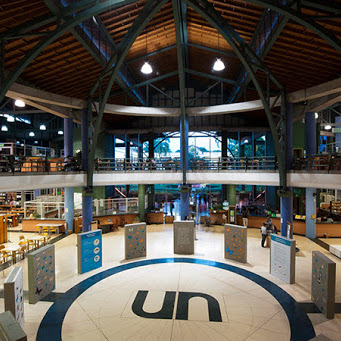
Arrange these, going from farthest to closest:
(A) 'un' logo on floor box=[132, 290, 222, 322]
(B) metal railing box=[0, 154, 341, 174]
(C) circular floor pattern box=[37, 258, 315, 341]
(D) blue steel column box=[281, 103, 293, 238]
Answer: (D) blue steel column box=[281, 103, 293, 238] → (B) metal railing box=[0, 154, 341, 174] → (A) 'un' logo on floor box=[132, 290, 222, 322] → (C) circular floor pattern box=[37, 258, 315, 341]

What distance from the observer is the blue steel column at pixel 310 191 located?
14742 mm

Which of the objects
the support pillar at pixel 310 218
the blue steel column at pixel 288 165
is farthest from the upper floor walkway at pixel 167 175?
the support pillar at pixel 310 218

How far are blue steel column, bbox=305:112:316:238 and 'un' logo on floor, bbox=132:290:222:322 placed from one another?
433 inches

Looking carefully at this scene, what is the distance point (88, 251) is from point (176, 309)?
16.8 ft

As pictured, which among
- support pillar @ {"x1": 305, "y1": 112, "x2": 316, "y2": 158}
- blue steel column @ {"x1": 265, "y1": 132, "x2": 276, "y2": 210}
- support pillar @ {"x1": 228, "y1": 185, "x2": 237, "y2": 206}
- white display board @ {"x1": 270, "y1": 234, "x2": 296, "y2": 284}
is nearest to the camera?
white display board @ {"x1": 270, "y1": 234, "x2": 296, "y2": 284}

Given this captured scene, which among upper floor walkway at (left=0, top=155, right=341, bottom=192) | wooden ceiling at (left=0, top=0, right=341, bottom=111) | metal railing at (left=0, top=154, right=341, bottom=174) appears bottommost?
upper floor walkway at (left=0, top=155, right=341, bottom=192)

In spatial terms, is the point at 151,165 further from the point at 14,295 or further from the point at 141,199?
the point at 14,295

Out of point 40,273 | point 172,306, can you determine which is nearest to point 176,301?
point 172,306

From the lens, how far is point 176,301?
27.0 feet

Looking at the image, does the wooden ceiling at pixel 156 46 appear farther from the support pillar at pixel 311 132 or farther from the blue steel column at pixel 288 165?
the support pillar at pixel 311 132

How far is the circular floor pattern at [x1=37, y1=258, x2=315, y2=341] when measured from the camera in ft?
21.9

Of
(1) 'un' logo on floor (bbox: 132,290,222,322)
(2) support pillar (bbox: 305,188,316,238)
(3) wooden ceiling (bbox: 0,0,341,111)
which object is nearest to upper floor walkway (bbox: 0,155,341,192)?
(2) support pillar (bbox: 305,188,316,238)

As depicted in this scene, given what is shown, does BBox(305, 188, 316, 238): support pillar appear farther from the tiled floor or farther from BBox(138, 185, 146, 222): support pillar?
BBox(138, 185, 146, 222): support pillar

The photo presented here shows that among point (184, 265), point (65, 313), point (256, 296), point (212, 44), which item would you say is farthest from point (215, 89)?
point (65, 313)
